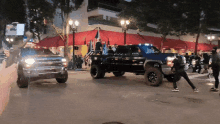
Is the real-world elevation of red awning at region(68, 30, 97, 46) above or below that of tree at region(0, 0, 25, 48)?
below

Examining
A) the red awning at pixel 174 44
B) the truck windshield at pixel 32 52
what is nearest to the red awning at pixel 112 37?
the red awning at pixel 174 44

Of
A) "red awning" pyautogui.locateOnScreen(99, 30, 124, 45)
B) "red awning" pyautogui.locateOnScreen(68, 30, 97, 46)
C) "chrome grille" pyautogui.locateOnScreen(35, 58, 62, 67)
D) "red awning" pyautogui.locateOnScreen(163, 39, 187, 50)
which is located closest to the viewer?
"chrome grille" pyautogui.locateOnScreen(35, 58, 62, 67)

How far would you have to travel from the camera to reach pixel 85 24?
1045 inches

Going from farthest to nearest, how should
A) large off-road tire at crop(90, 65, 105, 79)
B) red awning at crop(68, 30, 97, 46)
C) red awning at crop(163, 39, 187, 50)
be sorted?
red awning at crop(163, 39, 187, 50) → red awning at crop(68, 30, 97, 46) → large off-road tire at crop(90, 65, 105, 79)

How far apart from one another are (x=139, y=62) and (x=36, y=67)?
4.85 metres

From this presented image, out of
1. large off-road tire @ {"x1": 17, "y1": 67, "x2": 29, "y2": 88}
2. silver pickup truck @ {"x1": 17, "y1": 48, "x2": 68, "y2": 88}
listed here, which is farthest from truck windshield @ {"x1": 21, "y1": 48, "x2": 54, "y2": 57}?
large off-road tire @ {"x1": 17, "y1": 67, "x2": 29, "y2": 88}

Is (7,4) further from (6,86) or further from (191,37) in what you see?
→ (6,86)

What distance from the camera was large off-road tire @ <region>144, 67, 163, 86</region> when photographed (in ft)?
31.7

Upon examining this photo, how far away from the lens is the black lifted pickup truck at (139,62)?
9696 millimetres

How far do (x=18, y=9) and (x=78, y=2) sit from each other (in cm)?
1897

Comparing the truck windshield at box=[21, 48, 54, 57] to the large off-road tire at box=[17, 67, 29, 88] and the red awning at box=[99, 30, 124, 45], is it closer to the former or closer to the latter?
the large off-road tire at box=[17, 67, 29, 88]

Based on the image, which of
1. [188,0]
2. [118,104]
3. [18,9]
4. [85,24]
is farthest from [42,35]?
[118,104]

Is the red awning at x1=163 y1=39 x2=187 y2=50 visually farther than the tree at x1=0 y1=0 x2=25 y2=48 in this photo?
No

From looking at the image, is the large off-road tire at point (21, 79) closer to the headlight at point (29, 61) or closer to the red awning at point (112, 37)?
the headlight at point (29, 61)
